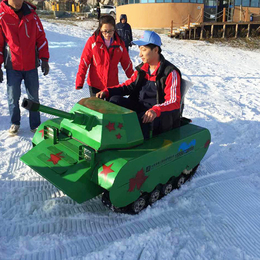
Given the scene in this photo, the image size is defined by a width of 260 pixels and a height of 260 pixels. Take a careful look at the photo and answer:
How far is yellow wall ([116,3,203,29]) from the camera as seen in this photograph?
63.0 ft

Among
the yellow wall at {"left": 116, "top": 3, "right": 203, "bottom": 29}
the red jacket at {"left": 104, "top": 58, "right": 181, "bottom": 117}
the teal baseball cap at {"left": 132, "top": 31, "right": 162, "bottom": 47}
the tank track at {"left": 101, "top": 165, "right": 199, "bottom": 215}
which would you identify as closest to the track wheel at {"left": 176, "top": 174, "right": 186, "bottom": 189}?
the tank track at {"left": 101, "top": 165, "right": 199, "bottom": 215}

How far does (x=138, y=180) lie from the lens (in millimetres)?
2959

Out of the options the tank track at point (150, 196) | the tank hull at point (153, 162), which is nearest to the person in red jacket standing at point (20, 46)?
the tank hull at point (153, 162)

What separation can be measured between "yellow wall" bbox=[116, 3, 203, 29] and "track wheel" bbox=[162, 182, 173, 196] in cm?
1772

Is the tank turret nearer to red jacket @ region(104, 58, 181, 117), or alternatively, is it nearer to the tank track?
red jacket @ region(104, 58, 181, 117)

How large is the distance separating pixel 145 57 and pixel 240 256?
2.25 metres

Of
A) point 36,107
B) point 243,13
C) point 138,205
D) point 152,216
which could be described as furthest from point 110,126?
point 243,13

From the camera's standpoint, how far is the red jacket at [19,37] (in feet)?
13.2

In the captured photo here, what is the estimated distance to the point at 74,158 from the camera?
300cm

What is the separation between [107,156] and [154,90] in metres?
1.16

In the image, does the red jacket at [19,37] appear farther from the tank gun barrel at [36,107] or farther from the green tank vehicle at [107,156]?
the tank gun barrel at [36,107]

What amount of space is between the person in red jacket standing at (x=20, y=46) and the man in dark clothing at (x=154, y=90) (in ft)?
4.14

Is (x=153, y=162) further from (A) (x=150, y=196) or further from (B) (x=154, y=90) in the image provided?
(B) (x=154, y=90)

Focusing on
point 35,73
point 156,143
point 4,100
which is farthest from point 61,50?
point 156,143
